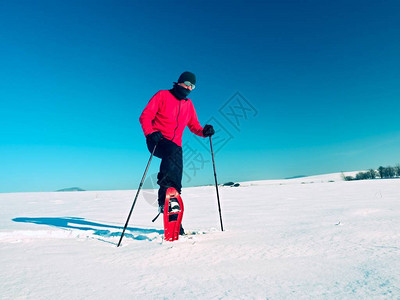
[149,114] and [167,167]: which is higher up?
[149,114]

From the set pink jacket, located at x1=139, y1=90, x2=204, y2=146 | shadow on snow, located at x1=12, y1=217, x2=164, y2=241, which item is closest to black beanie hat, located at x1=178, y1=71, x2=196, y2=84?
pink jacket, located at x1=139, y1=90, x2=204, y2=146

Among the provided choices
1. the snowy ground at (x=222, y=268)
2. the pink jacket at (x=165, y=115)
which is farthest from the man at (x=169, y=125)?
the snowy ground at (x=222, y=268)

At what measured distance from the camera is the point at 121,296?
1.02 m

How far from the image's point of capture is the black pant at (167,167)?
9.24 ft

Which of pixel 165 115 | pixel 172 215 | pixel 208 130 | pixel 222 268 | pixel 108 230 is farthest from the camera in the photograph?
pixel 208 130

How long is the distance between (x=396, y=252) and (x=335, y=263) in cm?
41

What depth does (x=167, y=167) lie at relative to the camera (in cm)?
284

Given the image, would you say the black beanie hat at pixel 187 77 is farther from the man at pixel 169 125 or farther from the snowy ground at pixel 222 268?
the snowy ground at pixel 222 268

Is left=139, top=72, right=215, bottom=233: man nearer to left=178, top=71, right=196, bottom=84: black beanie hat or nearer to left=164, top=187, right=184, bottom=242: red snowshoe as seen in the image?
left=178, top=71, right=196, bottom=84: black beanie hat

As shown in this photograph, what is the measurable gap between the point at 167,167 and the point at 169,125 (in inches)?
22.5

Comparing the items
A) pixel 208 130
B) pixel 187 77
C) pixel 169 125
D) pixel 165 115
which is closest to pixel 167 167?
pixel 169 125

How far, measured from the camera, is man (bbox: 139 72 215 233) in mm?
2828

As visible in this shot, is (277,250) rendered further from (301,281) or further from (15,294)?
(15,294)

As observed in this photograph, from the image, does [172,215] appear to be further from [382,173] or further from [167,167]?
[382,173]
